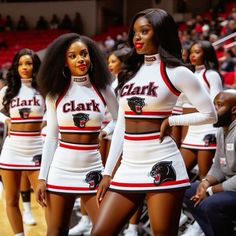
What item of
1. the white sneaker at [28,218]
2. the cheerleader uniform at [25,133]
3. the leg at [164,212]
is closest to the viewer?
the leg at [164,212]

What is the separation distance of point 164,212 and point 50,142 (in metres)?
0.81

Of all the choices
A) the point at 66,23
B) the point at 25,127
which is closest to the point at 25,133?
the point at 25,127

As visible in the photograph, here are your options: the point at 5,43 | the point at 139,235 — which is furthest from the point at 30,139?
the point at 5,43

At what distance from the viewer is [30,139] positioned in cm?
360

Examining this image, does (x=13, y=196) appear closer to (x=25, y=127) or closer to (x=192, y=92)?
(x=25, y=127)

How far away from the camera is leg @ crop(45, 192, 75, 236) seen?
8.14ft

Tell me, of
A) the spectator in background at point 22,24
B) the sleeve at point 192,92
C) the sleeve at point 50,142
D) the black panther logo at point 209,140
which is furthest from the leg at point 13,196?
the spectator in background at point 22,24

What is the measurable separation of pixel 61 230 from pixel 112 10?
48.4ft

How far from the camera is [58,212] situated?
2490 millimetres

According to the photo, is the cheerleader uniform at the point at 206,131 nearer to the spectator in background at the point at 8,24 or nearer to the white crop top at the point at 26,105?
the white crop top at the point at 26,105

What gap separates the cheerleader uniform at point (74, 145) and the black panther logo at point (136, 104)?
49 centimetres

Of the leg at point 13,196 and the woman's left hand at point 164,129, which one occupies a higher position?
the woman's left hand at point 164,129

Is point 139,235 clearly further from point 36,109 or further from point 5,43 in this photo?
point 5,43

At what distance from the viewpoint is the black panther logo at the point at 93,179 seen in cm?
255
